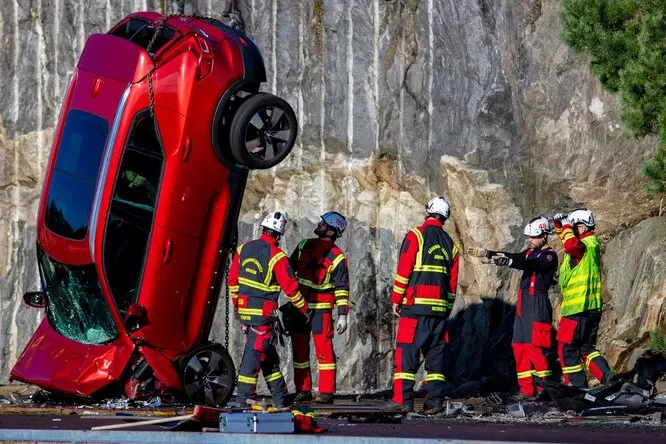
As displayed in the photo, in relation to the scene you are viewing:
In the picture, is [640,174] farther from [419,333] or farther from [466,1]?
[419,333]

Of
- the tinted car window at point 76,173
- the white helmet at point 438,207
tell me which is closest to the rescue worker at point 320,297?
the white helmet at point 438,207

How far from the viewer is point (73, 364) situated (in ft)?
42.4

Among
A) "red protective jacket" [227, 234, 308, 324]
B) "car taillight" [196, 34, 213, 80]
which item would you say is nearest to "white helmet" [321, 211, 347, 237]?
"red protective jacket" [227, 234, 308, 324]

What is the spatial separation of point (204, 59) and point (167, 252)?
1640 millimetres

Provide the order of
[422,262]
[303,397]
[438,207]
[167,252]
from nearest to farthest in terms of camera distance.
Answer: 1. [167,252]
2. [422,262]
3. [438,207]
4. [303,397]

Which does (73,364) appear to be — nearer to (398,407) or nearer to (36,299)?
(36,299)

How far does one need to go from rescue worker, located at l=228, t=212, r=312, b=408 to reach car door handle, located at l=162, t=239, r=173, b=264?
73 centimetres

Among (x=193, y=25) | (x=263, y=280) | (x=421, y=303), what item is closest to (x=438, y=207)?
(x=421, y=303)

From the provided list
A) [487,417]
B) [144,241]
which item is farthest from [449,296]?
[144,241]

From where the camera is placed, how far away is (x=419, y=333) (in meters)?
13.1

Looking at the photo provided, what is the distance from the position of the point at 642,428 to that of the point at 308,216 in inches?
308

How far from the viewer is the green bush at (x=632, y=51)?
13141 millimetres

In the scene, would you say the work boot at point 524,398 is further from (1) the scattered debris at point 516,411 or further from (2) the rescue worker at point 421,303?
(1) the scattered debris at point 516,411

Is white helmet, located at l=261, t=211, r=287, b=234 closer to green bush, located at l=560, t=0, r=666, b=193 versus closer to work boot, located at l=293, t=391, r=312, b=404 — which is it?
work boot, located at l=293, t=391, r=312, b=404
